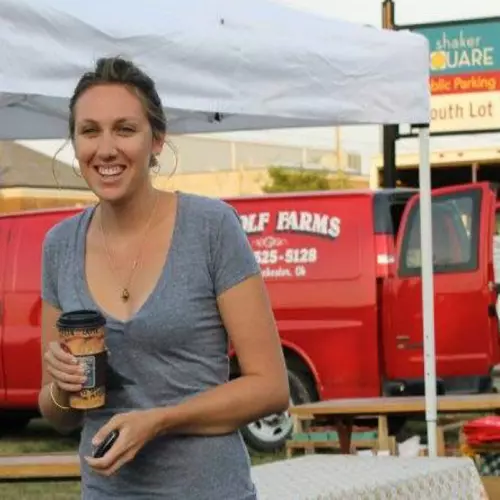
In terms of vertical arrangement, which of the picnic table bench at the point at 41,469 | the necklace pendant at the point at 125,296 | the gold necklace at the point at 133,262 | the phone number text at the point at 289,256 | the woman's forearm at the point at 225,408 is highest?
the gold necklace at the point at 133,262

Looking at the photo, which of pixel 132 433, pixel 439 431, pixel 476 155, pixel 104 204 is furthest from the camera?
pixel 476 155

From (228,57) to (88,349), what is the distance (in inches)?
117

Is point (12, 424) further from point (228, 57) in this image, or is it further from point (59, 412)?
point (59, 412)

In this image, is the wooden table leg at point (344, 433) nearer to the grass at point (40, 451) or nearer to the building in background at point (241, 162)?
the grass at point (40, 451)

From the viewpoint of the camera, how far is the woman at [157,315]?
2094 millimetres

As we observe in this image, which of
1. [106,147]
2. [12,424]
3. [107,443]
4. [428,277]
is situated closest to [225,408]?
[107,443]

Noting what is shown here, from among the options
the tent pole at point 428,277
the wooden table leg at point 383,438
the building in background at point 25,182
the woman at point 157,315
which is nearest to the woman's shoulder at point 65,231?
the woman at point 157,315

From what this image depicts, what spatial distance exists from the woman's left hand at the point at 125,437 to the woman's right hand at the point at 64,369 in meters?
0.09

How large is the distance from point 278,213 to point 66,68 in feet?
17.4

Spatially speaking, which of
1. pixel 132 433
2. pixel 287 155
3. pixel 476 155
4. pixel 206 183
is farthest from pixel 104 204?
pixel 287 155

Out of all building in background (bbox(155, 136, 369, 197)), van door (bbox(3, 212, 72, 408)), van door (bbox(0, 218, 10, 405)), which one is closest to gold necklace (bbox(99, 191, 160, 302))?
van door (bbox(3, 212, 72, 408))

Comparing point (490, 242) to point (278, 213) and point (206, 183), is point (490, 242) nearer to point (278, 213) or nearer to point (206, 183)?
point (278, 213)

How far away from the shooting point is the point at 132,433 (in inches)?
77.9

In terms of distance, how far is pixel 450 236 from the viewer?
9.34 meters
